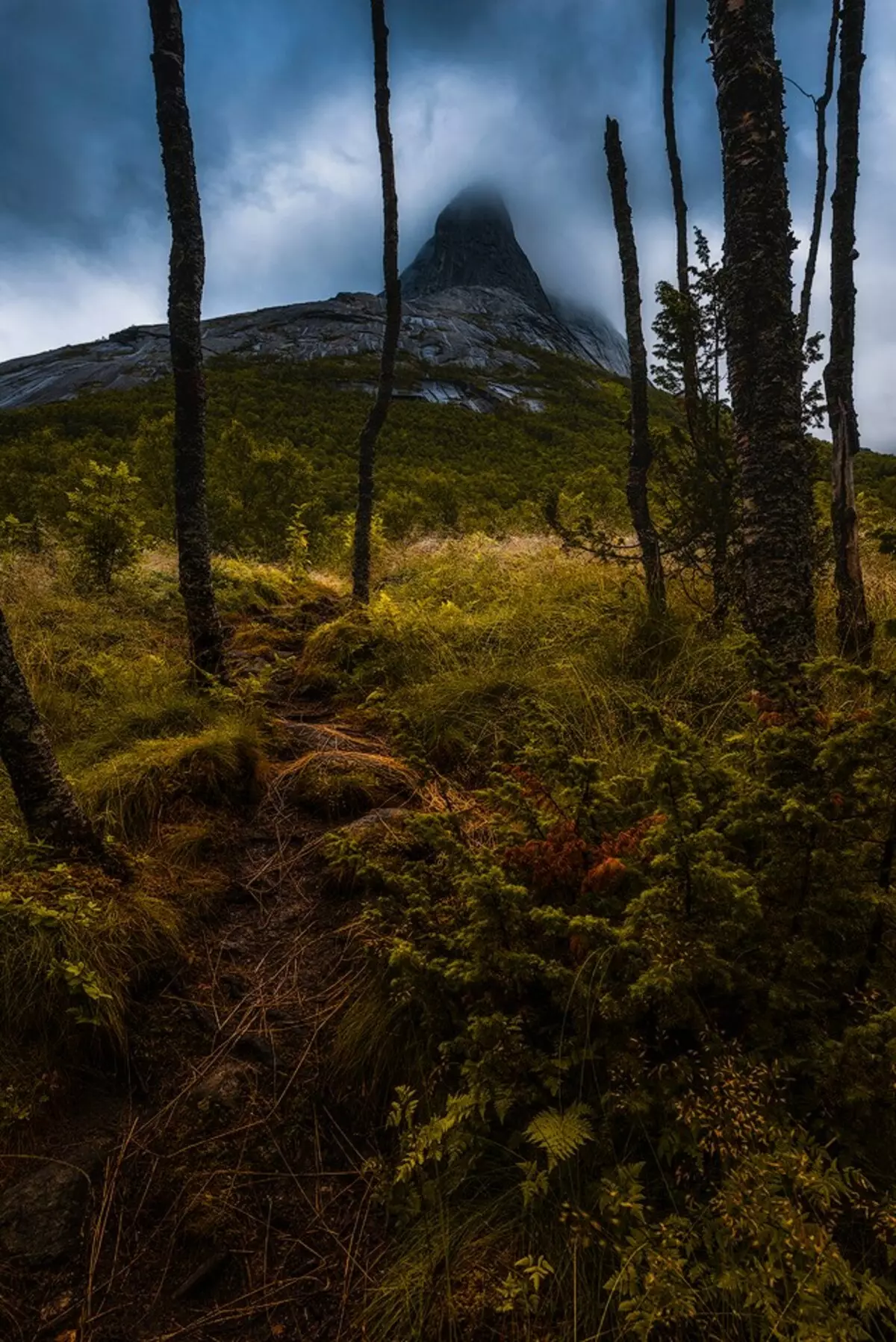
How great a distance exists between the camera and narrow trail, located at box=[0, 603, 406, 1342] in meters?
1.49

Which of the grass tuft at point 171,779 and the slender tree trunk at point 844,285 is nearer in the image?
the grass tuft at point 171,779

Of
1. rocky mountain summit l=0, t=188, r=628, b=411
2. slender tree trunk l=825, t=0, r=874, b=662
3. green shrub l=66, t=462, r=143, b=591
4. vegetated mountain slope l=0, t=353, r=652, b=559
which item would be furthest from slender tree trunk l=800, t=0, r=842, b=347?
rocky mountain summit l=0, t=188, r=628, b=411

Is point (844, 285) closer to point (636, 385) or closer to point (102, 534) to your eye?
point (636, 385)

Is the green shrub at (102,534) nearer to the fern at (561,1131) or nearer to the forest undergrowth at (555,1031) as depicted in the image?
the forest undergrowth at (555,1031)

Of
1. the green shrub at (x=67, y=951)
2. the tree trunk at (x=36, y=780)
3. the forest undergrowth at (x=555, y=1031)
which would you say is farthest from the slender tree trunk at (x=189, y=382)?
the green shrub at (x=67, y=951)

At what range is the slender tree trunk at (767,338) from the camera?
3.34m

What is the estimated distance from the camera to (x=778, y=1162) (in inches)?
52.1

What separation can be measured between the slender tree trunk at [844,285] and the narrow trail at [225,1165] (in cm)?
536

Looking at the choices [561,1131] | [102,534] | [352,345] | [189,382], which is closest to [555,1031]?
[561,1131]

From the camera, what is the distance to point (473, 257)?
136000 millimetres

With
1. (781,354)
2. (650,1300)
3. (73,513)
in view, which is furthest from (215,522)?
(650,1300)

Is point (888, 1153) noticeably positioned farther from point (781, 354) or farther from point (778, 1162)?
point (781, 354)

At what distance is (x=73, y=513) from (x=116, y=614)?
1735mm

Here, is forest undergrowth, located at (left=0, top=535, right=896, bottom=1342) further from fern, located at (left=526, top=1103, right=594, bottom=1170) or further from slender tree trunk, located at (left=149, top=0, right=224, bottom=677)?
slender tree trunk, located at (left=149, top=0, right=224, bottom=677)
